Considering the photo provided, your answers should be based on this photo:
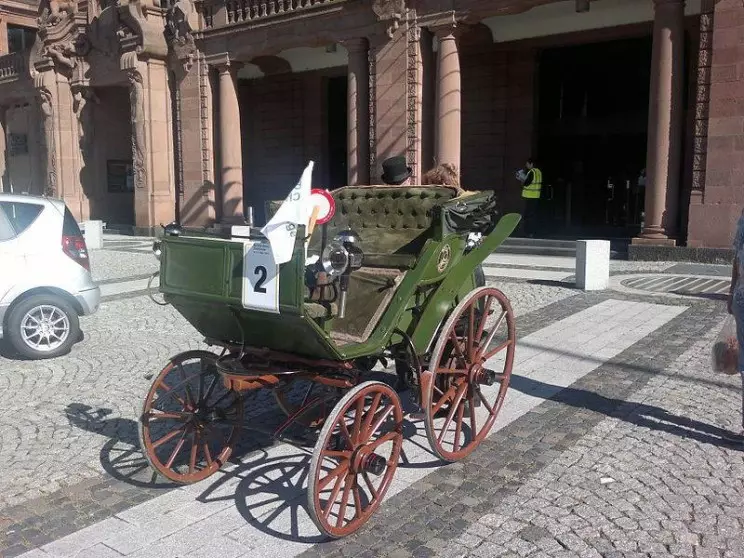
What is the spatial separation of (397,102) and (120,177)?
13.5m

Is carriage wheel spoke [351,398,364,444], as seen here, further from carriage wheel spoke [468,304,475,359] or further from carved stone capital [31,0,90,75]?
carved stone capital [31,0,90,75]

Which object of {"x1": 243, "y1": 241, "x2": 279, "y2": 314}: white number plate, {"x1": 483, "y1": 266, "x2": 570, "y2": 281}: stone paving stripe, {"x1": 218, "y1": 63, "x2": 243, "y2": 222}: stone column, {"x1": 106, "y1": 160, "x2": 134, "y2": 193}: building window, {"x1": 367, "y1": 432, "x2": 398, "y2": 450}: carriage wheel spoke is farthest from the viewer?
{"x1": 106, "y1": 160, "x2": 134, "y2": 193}: building window

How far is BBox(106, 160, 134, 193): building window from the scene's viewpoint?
1001 inches

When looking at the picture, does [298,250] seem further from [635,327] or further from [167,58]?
[167,58]

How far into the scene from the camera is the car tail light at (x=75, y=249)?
7316 mm

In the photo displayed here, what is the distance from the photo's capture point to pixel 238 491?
3912 millimetres

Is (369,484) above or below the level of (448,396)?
below

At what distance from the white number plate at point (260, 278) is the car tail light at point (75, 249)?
15.6 ft

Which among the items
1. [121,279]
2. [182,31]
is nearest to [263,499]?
[121,279]

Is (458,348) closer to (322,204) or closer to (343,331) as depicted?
(343,331)

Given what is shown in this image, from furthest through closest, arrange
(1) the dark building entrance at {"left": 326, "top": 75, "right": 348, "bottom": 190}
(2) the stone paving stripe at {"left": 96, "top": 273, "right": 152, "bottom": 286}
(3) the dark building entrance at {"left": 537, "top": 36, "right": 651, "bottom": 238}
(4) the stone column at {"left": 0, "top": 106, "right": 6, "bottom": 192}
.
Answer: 1. (4) the stone column at {"left": 0, "top": 106, "right": 6, "bottom": 192}
2. (1) the dark building entrance at {"left": 326, "top": 75, "right": 348, "bottom": 190}
3. (3) the dark building entrance at {"left": 537, "top": 36, "right": 651, "bottom": 238}
4. (2) the stone paving stripe at {"left": 96, "top": 273, "right": 152, "bottom": 286}

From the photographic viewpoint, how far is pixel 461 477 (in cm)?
407

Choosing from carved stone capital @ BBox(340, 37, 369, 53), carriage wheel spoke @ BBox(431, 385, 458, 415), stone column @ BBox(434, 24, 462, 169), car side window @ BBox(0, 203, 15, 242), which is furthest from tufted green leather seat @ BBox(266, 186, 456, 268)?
carved stone capital @ BBox(340, 37, 369, 53)

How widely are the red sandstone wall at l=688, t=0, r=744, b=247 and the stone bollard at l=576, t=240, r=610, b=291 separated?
3747 millimetres
